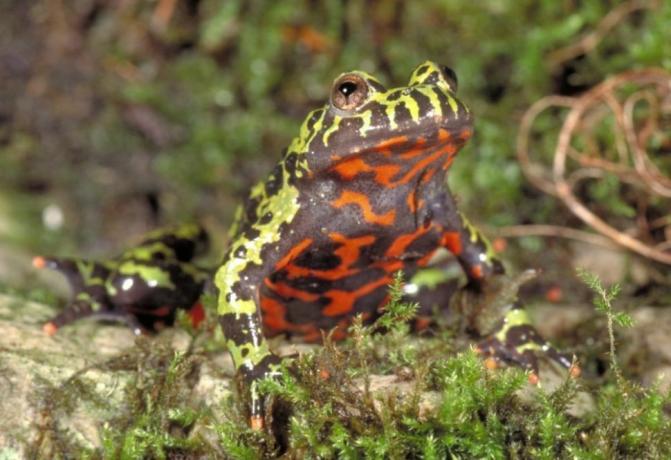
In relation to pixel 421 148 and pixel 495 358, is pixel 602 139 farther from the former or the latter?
pixel 421 148

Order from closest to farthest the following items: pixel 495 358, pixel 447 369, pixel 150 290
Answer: pixel 447 369
pixel 495 358
pixel 150 290

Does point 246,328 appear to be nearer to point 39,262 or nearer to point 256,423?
point 256,423

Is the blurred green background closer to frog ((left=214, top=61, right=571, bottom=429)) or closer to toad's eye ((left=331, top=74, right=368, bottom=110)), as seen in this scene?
frog ((left=214, top=61, right=571, bottom=429))

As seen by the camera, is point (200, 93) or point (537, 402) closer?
point (537, 402)

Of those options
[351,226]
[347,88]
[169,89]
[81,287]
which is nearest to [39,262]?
[81,287]

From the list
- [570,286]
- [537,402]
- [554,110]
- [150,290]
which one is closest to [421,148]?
[537,402]

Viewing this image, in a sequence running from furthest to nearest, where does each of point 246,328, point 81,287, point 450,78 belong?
point 81,287
point 450,78
point 246,328
